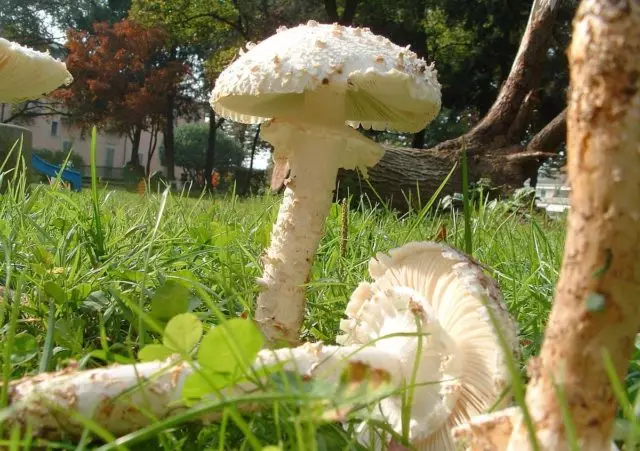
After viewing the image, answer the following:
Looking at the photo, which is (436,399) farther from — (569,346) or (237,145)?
(237,145)

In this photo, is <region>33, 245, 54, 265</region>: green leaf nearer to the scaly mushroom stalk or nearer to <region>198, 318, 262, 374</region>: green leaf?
<region>198, 318, 262, 374</region>: green leaf

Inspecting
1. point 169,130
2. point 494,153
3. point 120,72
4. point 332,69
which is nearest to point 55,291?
point 332,69

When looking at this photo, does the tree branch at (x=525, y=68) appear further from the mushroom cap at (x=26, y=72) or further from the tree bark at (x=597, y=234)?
the tree bark at (x=597, y=234)

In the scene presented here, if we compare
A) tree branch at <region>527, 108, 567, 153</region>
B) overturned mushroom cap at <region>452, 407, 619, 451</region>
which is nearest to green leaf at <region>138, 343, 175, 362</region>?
overturned mushroom cap at <region>452, 407, 619, 451</region>

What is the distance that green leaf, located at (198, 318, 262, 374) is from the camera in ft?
3.18

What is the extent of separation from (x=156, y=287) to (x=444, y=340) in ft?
3.27

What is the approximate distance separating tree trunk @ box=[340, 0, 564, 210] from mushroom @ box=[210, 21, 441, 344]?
4.01 m

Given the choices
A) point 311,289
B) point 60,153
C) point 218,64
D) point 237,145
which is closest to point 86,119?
point 218,64

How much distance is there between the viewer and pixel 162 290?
155 cm

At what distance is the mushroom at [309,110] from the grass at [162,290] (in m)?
0.12

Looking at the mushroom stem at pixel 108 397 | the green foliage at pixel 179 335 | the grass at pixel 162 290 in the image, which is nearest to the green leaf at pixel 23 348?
the grass at pixel 162 290

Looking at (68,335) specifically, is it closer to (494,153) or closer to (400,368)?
(400,368)

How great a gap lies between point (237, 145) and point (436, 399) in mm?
35635

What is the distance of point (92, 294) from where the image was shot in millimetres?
1769
